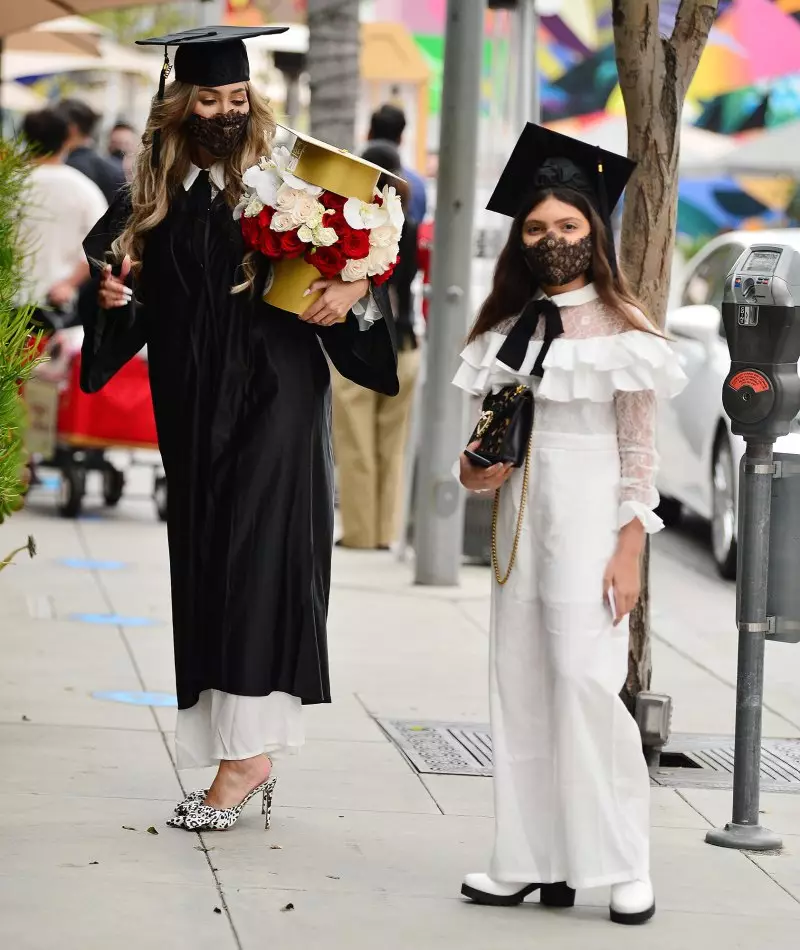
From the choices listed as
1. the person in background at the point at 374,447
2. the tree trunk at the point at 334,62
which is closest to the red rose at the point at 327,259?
the person in background at the point at 374,447

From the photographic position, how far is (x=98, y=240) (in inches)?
214

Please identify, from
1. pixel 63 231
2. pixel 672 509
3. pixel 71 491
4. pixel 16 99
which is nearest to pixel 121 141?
pixel 63 231

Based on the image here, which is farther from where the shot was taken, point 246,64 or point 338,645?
point 338,645

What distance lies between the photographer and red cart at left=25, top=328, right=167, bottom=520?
11.2m

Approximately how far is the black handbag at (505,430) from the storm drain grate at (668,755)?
67.7 inches

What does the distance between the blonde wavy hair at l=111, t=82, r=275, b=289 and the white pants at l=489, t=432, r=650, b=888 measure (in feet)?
4.24

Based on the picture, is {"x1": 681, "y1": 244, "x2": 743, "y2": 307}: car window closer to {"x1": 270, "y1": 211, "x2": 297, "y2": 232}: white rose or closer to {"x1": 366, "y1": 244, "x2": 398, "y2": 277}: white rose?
{"x1": 366, "y1": 244, "x2": 398, "y2": 277}: white rose

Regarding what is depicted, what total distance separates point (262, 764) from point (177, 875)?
571 mm

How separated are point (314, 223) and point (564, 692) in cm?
140

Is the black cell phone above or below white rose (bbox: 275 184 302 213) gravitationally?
below

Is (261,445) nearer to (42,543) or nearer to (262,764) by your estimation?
(262,764)

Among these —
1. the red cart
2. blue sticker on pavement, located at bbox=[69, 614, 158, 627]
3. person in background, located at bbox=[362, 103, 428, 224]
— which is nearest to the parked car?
person in background, located at bbox=[362, 103, 428, 224]

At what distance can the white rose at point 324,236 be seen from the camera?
5.10 m

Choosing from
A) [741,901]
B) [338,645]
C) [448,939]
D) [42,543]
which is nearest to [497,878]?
[448,939]
